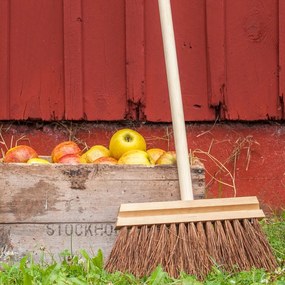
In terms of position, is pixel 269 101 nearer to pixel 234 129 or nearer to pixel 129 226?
pixel 234 129

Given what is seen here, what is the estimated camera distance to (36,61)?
4.32 m

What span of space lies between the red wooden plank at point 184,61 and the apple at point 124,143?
685 millimetres

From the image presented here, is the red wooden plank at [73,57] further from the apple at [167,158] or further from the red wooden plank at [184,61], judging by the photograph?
the apple at [167,158]

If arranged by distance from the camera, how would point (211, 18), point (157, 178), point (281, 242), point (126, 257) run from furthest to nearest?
point (211, 18)
point (281, 242)
point (157, 178)
point (126, 257)

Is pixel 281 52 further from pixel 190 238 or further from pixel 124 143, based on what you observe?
pixel 190 238

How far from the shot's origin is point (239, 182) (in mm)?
4340

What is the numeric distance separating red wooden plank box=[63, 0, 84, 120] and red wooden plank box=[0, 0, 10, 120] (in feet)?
1.10

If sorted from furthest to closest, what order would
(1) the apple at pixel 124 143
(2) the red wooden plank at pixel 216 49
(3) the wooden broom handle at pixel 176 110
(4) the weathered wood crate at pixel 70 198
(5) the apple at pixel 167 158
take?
(2) the red wooden plank at pixel 216 49 → (1) the apple at pixel 124 143 → (5) the apple at pixel 167 158 → (4) the weathered wood crate at pixel 70 198 → (3) the wooden broom handle at pixel 176 110

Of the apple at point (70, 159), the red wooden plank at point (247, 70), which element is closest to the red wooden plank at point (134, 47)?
the red wooden plank at point (247, 70)

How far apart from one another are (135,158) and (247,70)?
115 cm

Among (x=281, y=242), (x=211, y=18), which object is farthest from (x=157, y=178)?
(x=211, y=18)

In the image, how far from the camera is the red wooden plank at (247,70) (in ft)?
14.0

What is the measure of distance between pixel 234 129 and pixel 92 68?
0.88m

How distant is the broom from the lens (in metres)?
2.99
